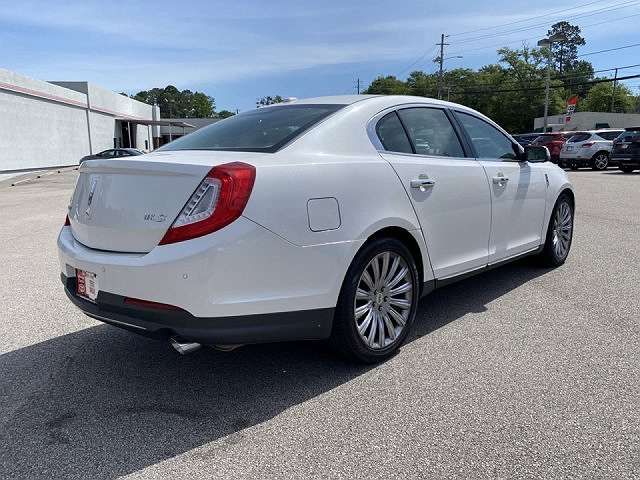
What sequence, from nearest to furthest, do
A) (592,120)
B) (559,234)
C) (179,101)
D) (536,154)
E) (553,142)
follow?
(536,154) → (559,234) → (553,142) → (592,120) → (179,101)

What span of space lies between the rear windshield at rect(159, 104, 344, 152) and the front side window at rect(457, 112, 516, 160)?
145 centimetres

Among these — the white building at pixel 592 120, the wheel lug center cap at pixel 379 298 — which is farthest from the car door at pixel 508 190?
the white building at pixel 592 120

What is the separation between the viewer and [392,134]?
3873 millimetres

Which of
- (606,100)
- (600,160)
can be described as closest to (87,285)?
(600,160)

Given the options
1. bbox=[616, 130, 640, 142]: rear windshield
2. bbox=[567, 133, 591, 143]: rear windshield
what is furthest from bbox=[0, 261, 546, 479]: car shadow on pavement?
bbox=[567, 133, 591, 143]: rear windshield

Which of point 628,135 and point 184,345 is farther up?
point 628,135

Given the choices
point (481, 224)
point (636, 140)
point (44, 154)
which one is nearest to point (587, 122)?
point (636, 140)

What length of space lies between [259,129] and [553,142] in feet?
81.6

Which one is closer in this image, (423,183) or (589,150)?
(423,183)

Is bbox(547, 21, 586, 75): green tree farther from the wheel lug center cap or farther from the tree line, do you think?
the wheel lug center cap

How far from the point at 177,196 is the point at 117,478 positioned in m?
1.36

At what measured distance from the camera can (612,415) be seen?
2.94m

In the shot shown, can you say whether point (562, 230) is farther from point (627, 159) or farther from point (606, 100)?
point (606, 100)

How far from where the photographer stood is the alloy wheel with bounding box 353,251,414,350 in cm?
347
